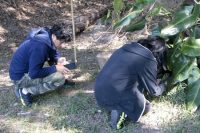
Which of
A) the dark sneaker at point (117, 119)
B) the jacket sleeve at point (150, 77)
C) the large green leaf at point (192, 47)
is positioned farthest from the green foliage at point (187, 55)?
the dark sneaker at point (117, 119)

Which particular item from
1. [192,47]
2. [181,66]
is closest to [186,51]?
[192,47]

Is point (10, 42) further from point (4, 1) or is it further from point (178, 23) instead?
point (178, 23)

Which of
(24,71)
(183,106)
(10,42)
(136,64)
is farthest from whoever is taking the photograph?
(10,42)

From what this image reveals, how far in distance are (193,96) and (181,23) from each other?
762 millimetres

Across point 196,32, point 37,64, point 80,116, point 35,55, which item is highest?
point 196,32

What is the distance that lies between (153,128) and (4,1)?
16.7 ft

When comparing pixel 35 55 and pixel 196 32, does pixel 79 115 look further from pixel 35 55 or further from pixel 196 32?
pixel 196 32

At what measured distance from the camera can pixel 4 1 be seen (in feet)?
26.2

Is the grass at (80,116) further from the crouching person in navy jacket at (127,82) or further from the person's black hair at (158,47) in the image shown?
the person's black hair at (158,47)

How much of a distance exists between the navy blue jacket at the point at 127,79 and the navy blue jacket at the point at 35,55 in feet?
2.47

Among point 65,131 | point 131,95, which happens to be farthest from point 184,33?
point 65,131

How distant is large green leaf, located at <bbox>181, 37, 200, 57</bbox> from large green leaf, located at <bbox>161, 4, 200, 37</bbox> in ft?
0.49

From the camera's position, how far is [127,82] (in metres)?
3.89

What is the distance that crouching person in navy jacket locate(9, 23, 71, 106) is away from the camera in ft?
14.0
